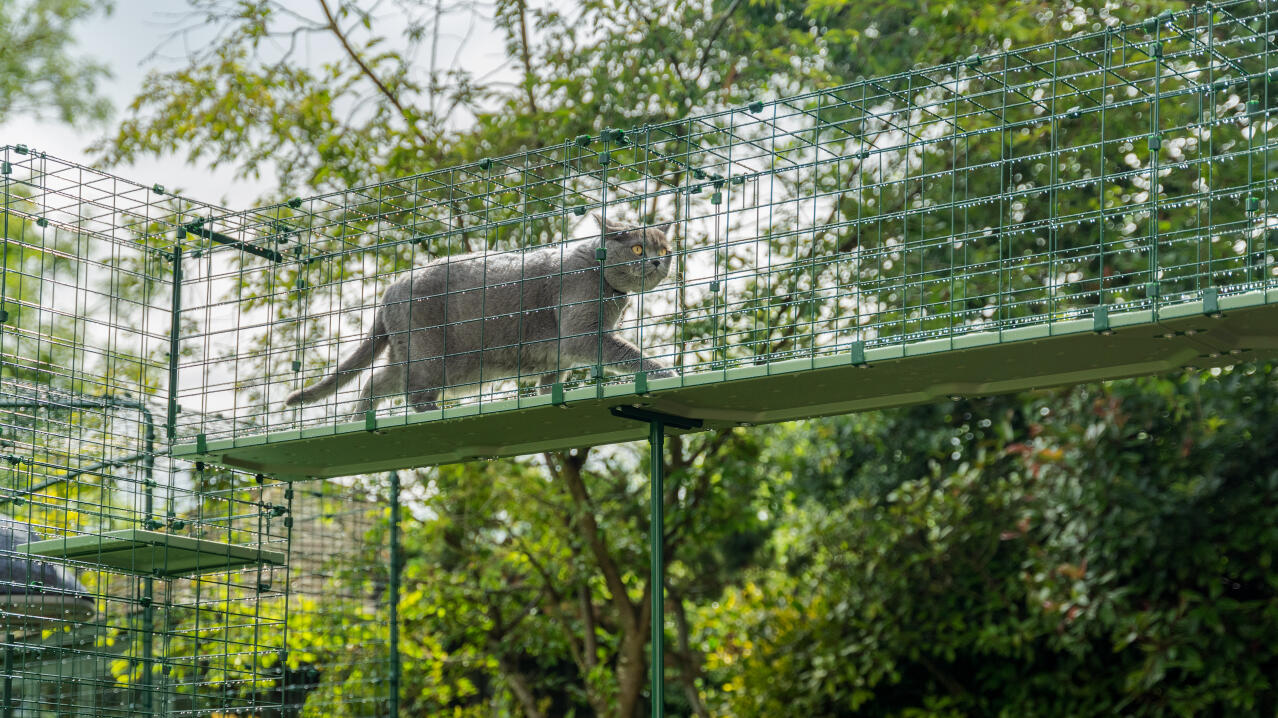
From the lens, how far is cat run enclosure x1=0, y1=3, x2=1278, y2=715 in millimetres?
3352

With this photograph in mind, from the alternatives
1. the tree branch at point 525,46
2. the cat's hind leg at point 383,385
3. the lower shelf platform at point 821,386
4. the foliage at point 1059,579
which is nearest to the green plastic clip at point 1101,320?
the lower shelf platform at point 821,386

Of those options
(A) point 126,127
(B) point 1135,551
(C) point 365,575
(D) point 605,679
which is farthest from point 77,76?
(B) point 1135,551

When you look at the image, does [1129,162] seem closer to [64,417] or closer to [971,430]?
[971,430]

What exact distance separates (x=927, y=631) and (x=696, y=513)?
1.65 m

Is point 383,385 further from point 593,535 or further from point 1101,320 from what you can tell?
point 593,535

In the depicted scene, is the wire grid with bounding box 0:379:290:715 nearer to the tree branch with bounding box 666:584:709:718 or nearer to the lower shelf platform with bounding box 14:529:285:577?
the lower shelf platform with bounding box 14:529:285:577

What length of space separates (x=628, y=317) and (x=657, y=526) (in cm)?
129

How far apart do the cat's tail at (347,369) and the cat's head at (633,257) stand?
3.21ft

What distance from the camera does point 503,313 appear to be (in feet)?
14.6

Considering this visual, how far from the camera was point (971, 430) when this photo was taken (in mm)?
8883

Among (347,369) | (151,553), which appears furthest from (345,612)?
(347,369)

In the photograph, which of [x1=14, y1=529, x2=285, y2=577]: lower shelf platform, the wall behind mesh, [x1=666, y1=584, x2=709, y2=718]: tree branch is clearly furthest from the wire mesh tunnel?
[x1=666, y1=584, x2=709, y2=718]: tree branch

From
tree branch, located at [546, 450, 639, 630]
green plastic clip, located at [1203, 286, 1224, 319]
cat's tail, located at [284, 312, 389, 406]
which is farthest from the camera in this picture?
tree branch, located at [546, 450, 639, 630]

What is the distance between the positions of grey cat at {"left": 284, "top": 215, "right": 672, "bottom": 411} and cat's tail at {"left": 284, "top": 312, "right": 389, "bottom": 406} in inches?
0.6
